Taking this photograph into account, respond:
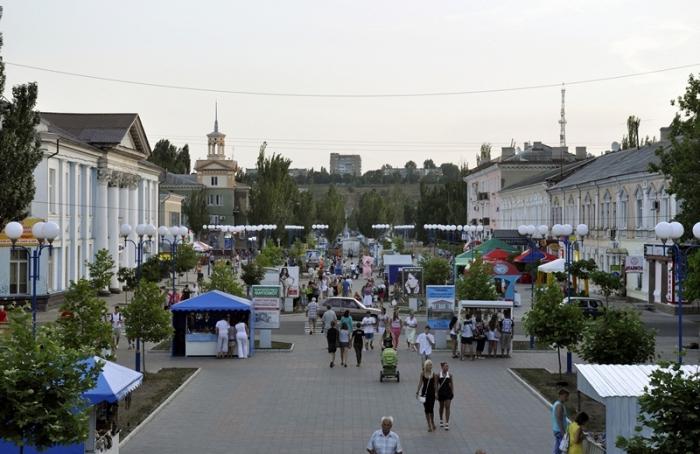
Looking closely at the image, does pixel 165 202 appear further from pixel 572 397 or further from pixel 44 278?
pixel 572 397

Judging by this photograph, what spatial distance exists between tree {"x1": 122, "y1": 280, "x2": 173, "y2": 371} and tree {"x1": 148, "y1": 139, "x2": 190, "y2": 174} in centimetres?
10471

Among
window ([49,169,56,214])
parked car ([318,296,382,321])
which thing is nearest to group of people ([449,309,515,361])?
parked car ([318,296,382,321])

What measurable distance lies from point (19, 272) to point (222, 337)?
19.9m

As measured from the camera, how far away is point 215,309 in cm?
3064

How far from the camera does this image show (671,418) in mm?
9820

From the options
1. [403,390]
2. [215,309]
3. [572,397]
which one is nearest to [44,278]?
[215,309]

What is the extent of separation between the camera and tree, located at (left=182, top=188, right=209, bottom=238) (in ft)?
340

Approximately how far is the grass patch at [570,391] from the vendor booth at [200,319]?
8.68 m

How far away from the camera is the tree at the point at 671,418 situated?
31.6ft

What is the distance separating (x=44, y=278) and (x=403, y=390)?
27890 mm

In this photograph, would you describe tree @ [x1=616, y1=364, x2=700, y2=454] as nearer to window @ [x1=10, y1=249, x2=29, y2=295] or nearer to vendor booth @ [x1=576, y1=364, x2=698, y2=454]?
vendor booth @ [x1=576, y1=364, x2=698, y2=454]

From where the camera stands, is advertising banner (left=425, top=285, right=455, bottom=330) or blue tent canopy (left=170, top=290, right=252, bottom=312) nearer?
blue tent canopy (left=170, top=290, right=252, bottom=312)

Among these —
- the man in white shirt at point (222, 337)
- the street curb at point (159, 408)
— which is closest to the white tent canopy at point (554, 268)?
the man in white shirt at point (222, 337)

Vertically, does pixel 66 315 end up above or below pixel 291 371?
above
